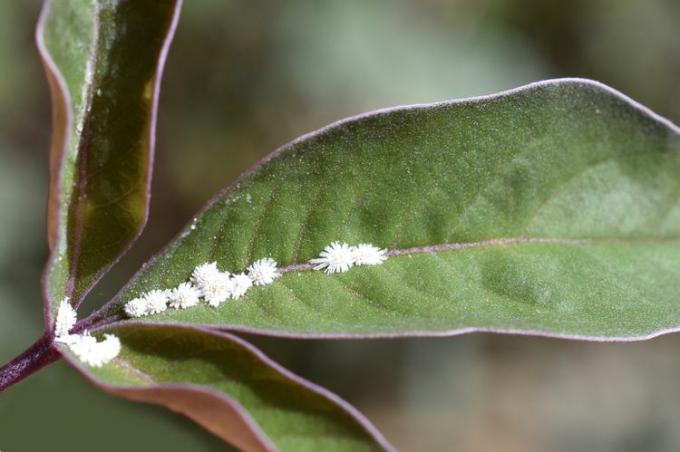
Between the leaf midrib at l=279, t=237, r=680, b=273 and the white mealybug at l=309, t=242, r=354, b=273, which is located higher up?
the white mealybug at l=309, t=242, r=354, b=273

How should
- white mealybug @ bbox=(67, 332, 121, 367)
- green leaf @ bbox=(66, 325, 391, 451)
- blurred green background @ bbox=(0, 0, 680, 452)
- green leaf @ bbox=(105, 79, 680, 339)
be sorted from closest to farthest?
green leaf @ bbox=(66, 325, 391, 451)
white mealybug @ bbox=(67, 332, 121, 367)
green leaf @ bbox=(105, 79, 680, 339)
blurred green background @ bbox=(0, 0, 680, 452)

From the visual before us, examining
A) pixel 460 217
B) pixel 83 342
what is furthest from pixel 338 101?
pixel 83 342

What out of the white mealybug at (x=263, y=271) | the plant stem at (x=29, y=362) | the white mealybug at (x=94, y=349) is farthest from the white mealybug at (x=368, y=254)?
the plant stem at (x=29, y=362)

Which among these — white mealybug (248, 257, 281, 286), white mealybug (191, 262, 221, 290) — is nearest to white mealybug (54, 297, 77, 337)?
white mealybug (191, 262, 221, 290)

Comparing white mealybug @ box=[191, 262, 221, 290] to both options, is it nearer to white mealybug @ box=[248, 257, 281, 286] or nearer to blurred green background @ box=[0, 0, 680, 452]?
white mealybug @ box=[248, 257, 281, 286]

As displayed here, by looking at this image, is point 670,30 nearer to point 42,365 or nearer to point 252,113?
point 252,113

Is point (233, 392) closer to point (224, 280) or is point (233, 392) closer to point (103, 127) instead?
point (224, 280)
